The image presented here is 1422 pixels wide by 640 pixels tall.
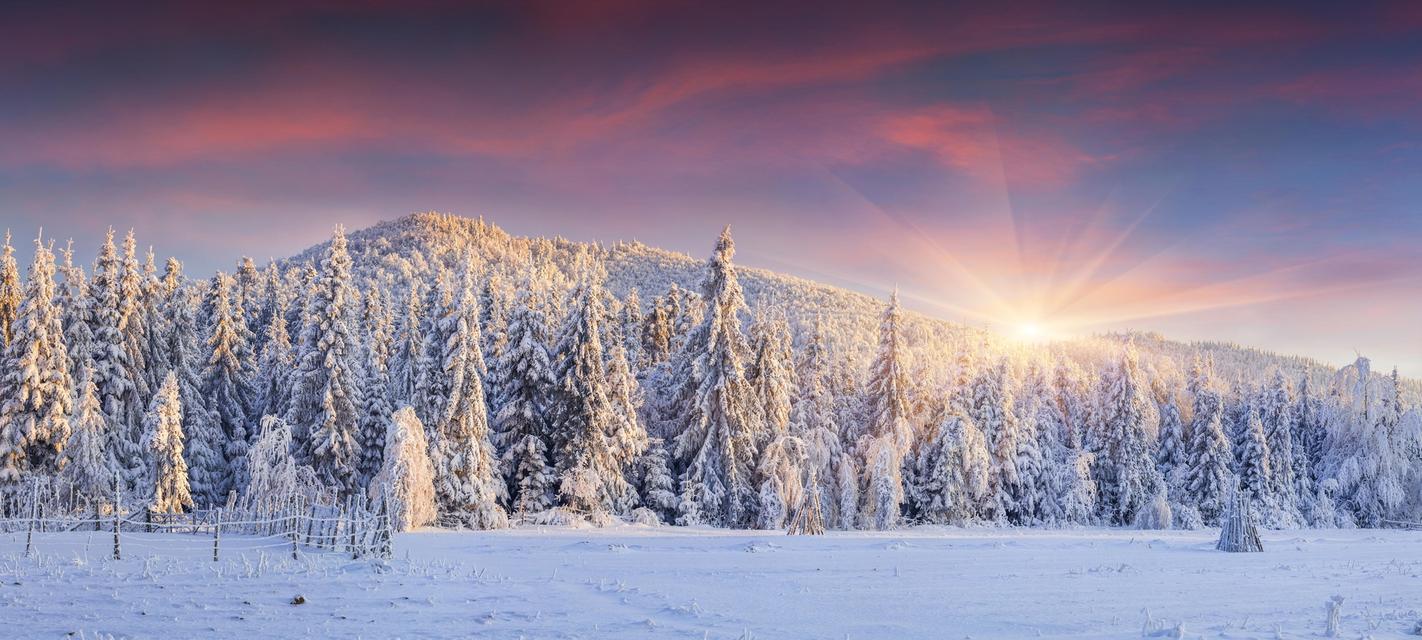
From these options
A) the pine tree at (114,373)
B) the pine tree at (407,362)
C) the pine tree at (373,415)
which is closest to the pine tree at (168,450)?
the pine tree at (114,373)

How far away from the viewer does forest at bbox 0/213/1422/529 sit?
137ft

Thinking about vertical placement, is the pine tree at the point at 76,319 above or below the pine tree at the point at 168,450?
above

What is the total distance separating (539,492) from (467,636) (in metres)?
32.8

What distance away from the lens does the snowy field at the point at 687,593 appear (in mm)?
13250

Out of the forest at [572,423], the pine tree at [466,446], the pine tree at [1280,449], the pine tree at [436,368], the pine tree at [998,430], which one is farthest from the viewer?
the pine tree at [1280,449]

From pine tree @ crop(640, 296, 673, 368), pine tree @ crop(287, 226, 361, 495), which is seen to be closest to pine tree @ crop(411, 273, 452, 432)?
pine tree @ crop(287, 226, 361, 495)

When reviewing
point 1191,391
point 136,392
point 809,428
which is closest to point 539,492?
point 809,428

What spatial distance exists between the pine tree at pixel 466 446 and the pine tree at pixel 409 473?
5.18 ft

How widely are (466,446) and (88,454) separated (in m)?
17.8

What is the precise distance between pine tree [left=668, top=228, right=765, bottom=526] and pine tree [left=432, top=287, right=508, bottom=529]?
9706mm

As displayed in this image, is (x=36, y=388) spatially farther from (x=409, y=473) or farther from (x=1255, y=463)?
(x=1255, y=463)

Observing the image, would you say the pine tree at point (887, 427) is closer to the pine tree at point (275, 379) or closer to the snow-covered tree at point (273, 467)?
Answer: the snow-covered tree at point (273, 467)

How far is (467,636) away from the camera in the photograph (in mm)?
12500

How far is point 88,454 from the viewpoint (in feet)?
139
